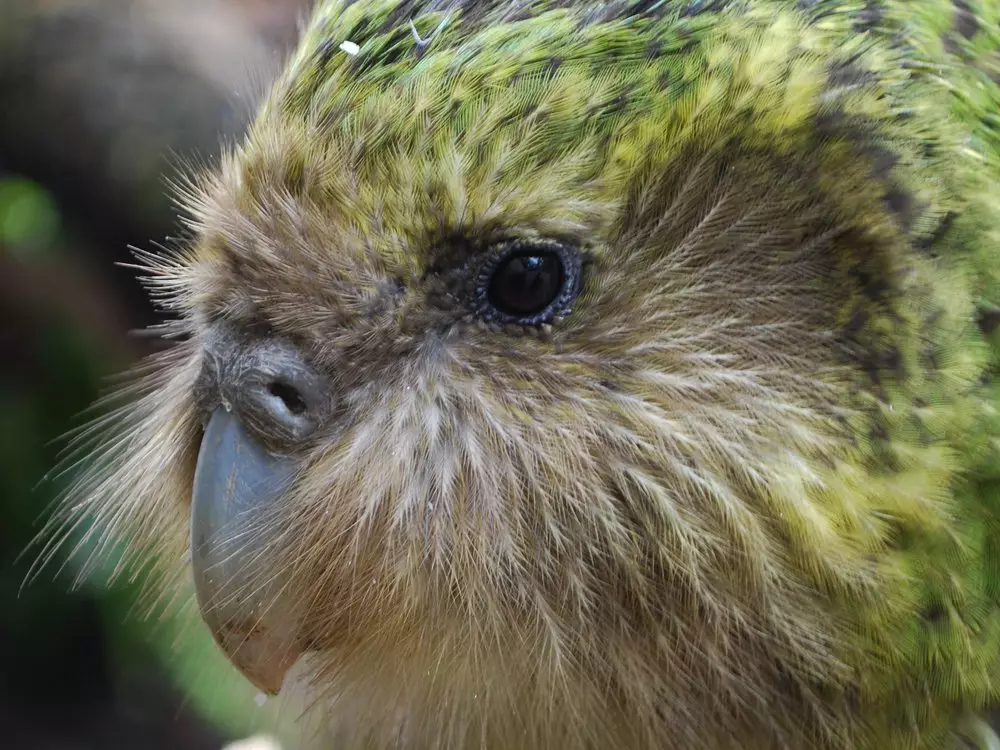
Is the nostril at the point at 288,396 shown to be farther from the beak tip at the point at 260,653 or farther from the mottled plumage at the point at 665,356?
the beak tip at the point at 260,653

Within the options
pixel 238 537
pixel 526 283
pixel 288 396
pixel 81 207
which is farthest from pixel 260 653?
pixel 81 207

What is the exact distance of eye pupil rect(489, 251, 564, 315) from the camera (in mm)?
1005

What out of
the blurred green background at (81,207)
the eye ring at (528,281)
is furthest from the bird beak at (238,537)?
the blurred green background at (81,207)

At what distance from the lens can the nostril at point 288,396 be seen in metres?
1.07

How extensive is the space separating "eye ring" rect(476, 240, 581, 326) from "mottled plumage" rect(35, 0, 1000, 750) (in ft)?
0.04

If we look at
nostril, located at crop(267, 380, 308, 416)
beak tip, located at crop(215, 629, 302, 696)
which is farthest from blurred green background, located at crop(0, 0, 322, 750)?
nostril, located at crop(267, 380, 308, 416)

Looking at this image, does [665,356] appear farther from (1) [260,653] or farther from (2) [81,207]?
(2) [81,207]

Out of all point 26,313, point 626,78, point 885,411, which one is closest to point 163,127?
point 26,313

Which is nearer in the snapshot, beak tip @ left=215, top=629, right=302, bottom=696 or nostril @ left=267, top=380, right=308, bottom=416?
nostril @ left=267, top=380, right=308, bottom=416

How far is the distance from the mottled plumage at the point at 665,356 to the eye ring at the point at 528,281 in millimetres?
13

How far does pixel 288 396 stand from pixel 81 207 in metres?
2.13

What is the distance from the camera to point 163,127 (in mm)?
2730

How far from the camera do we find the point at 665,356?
1022 mm

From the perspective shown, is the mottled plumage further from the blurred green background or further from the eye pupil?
the blurred green background
